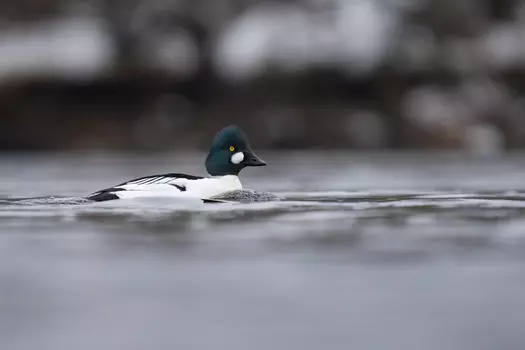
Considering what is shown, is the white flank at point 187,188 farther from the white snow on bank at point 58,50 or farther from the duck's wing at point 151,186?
the white snow on bank at point 58,50

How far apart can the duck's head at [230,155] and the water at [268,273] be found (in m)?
0.47

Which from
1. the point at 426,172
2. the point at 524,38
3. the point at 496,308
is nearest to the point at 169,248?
the point at 496,308

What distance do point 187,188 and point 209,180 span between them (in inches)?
8.8

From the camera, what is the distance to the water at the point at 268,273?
14.7ft

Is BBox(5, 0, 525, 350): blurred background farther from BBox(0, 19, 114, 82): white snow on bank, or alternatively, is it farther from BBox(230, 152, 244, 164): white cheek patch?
BBox(230, 152, 244, 164): white cheek patch

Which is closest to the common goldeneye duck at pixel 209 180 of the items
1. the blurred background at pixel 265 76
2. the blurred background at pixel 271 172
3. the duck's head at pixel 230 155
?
the duck's head at pixel 230 155

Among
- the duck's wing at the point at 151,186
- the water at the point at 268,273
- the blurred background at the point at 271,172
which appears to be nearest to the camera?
the water at the point at 268,273

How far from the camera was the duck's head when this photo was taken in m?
10.2

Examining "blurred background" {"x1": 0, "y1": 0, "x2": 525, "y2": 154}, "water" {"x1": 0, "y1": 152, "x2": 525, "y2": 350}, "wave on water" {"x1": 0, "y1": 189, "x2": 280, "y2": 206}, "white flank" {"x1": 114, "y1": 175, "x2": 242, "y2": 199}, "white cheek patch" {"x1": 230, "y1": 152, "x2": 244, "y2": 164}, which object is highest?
"blurred background" {"x1": 0, "y1": 0, "x2": 525, "y2": 154}

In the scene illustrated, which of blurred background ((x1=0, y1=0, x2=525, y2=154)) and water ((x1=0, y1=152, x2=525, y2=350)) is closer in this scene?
water ((x1=0, y1=152, x2=525, y2=350))

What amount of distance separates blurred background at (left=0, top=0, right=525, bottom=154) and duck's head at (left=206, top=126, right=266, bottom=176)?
13.8 metres

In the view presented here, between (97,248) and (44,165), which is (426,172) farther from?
(97,248)

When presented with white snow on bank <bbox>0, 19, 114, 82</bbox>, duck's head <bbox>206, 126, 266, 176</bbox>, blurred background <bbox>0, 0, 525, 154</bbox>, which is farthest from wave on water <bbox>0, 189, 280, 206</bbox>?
white snow on bank <bbox>0, 19, 114, 82</bbox>

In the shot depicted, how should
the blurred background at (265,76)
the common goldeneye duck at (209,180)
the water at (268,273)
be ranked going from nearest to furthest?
the water at (268,273), the common goldeneye duck at (209,180), the blurred background at (265,76)
